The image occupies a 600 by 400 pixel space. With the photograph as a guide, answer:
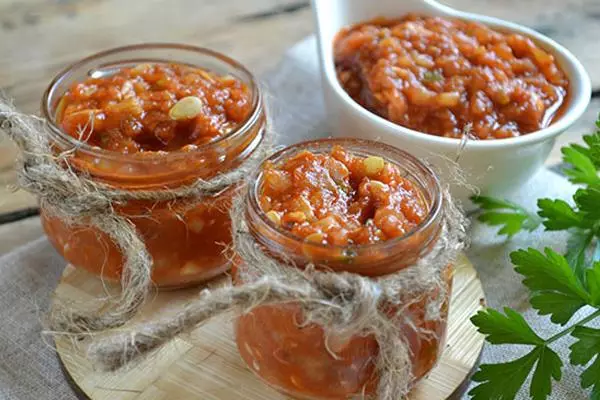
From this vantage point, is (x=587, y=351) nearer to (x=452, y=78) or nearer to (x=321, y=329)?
(x=321, y=329)

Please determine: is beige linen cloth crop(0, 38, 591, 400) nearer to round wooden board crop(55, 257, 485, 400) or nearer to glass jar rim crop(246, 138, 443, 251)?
round wooden board crop(55, 257, 485, 400)

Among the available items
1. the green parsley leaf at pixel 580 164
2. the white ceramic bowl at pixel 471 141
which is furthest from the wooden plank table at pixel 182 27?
the green parsley leaf at pixel 580 164

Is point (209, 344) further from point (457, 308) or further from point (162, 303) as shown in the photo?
point (457, 308)

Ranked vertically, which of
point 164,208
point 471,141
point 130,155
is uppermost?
point 130,155

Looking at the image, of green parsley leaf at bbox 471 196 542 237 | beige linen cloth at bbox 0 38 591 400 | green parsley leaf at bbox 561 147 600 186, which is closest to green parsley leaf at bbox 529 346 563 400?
beige linen cloth at bbox 0 38 591 400

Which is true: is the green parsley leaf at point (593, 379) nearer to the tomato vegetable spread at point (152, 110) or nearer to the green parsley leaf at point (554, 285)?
the green parsley leaf at point (554, 285)

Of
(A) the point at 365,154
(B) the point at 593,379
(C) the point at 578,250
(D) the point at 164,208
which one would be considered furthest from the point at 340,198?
(C) the point at 578,250

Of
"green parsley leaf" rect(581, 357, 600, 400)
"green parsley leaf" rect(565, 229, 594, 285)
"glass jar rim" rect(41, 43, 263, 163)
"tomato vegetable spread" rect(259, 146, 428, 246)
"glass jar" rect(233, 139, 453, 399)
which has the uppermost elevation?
"glass jar rim" rect(41, 43, 263, 163)
